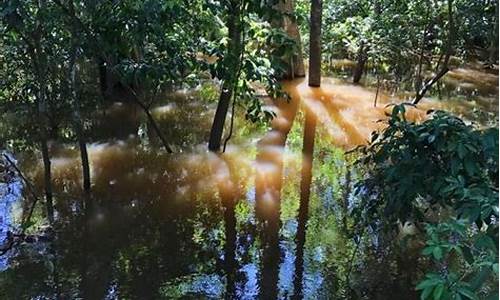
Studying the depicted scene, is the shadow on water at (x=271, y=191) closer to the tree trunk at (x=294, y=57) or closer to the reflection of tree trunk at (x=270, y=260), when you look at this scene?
the reflection of tree trunk at (x=270, y=260)

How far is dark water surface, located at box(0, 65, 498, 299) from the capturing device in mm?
4074

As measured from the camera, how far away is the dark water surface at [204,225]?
13.4ft

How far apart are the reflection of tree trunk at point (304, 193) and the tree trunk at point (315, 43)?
150 cm

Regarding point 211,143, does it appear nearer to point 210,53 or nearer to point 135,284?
point 210,53

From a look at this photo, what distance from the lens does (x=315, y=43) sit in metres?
9.70

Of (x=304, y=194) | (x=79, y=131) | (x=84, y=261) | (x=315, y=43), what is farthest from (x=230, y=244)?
(x=315, y=43)

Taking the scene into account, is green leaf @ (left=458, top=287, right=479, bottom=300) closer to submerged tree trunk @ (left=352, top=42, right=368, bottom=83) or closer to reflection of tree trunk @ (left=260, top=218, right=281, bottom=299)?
reflection of tree trunk @ (left=260, top=218, right=281, bottom=299)

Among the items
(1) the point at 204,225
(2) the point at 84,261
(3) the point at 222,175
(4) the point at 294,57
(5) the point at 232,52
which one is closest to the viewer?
(2) the point at 84,261

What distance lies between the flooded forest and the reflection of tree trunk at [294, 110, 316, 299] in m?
0.02

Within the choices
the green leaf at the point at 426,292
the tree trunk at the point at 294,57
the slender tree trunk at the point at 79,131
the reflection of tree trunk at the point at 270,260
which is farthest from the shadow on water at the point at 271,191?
the green leaf at the point at 426,292

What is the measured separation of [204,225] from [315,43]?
216 inches

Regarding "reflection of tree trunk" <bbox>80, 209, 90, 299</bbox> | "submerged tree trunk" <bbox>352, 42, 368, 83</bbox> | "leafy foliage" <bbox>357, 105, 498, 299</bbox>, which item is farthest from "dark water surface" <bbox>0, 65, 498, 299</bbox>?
"submerged tree trunk" <bbox>352, 42, 368, 83</bbox>

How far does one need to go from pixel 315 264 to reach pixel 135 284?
1273 millimetres

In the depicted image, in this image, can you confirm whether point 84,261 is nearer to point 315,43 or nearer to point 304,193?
point 304,193
